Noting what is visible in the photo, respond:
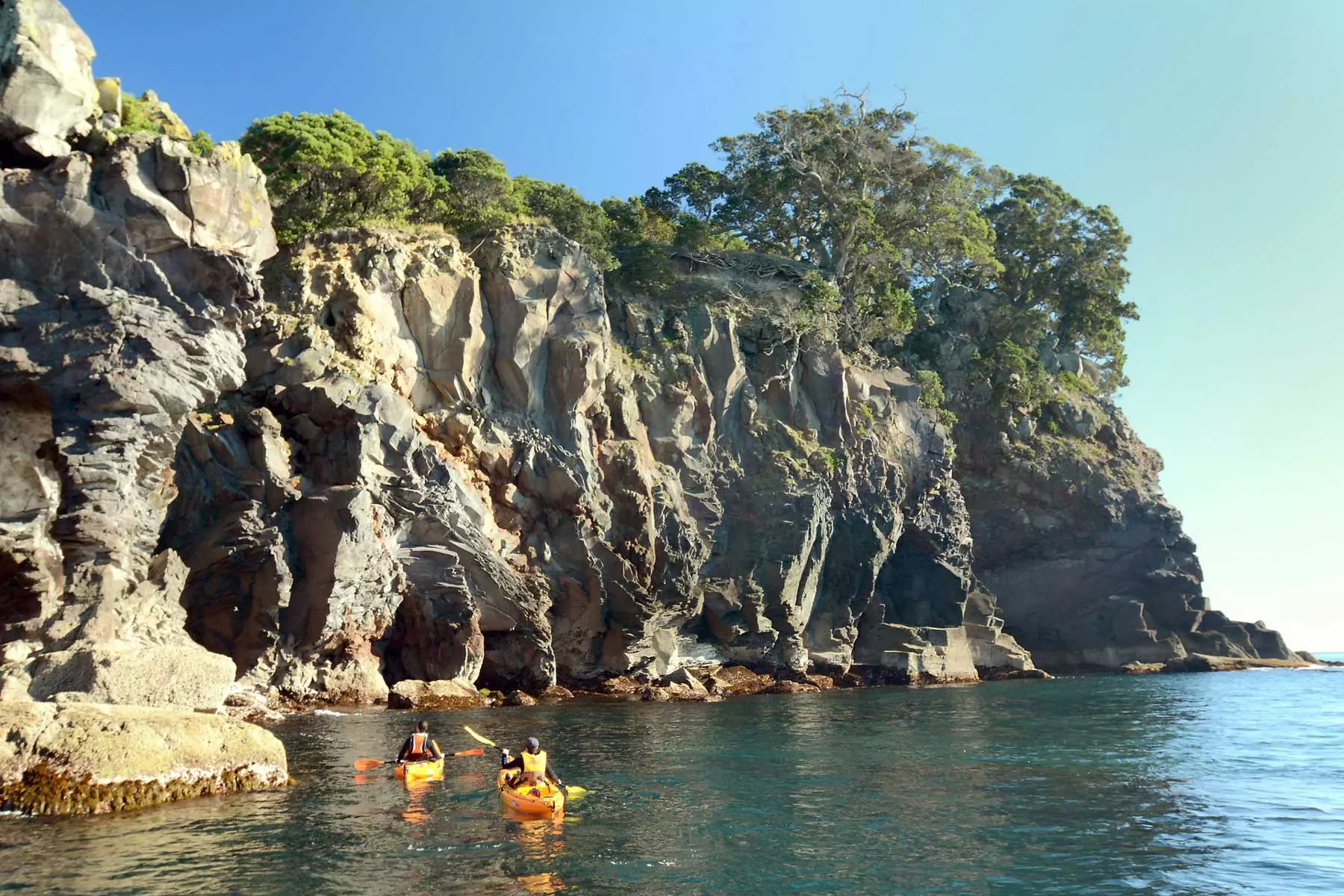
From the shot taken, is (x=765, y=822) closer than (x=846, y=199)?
Yes

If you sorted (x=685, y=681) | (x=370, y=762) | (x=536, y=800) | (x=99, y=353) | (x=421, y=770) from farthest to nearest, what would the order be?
(x=685, y=681), (x=99, y=353), (x=370, y=762), (x=421, y=770), (x=536, y=800)

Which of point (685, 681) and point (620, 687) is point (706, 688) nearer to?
point (685, 681)

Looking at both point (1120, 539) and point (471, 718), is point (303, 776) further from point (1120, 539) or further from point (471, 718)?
point (1120, 539)

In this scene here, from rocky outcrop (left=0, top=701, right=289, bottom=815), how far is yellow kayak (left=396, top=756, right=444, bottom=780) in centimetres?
326

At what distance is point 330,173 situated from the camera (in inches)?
1684

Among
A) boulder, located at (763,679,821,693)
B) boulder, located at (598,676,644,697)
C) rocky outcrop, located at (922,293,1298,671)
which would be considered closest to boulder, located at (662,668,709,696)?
boulder, located at (598,676,644,697)

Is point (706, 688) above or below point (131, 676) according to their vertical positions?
below

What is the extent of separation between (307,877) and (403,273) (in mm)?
31942

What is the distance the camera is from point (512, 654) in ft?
135

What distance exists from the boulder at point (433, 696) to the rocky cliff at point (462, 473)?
1309 mm

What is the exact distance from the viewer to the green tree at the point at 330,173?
41.3m

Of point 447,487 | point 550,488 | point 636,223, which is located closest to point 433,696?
point 447,487

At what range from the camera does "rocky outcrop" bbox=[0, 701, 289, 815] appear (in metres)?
15.2

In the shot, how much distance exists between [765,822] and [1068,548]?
2275 inches
